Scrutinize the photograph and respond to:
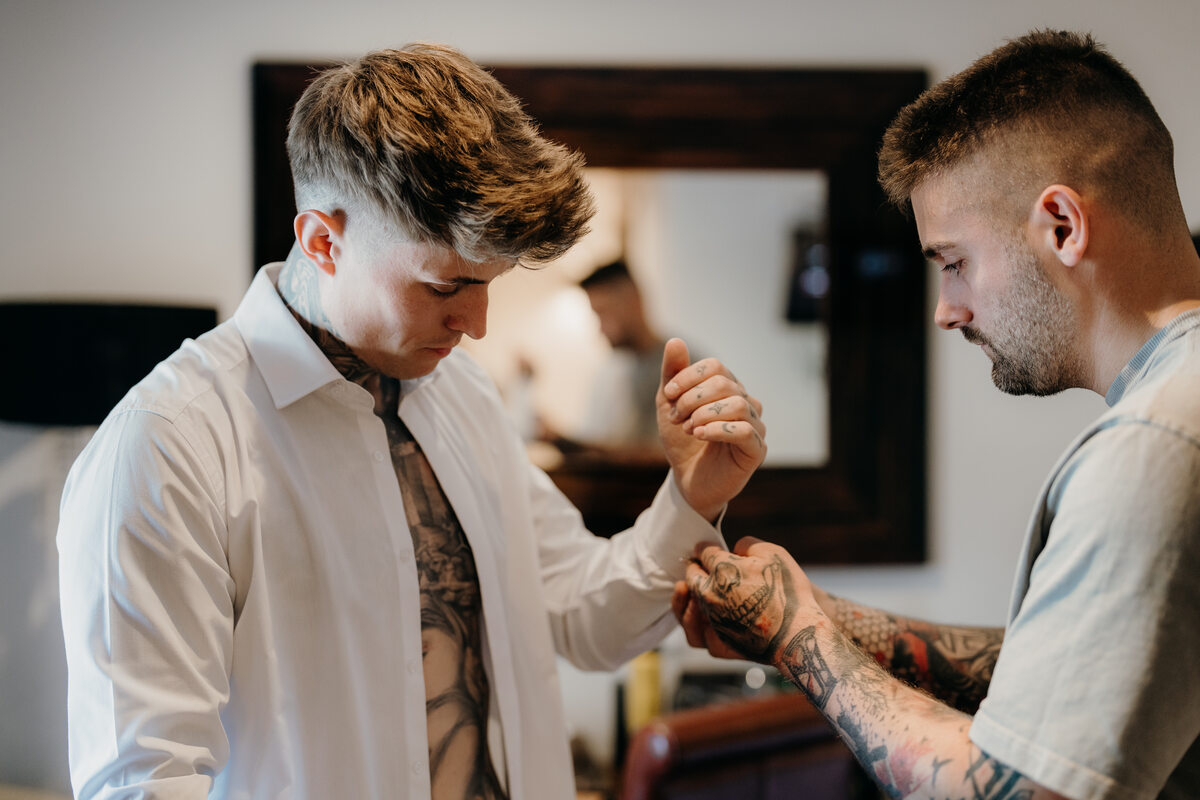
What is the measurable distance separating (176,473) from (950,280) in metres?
1.04

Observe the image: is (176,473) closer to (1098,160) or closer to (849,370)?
(1098,160)

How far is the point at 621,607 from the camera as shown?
1616 millimetres

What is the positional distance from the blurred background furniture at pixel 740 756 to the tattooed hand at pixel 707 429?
0.51 metres

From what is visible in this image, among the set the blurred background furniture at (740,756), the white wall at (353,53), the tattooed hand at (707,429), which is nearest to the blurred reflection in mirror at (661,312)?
the white wall at (353,53)

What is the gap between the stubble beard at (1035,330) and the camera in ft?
3.77

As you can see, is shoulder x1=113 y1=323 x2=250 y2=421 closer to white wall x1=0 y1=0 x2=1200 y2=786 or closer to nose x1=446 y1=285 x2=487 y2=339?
nose x1=446 y1=285 x2=487 y2=339

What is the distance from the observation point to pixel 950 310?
4.21ft

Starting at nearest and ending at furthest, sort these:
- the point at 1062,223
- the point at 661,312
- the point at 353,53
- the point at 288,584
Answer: the point at 1062,223 < the point at 288,584 < the point at 353,53 < the point at 661,312

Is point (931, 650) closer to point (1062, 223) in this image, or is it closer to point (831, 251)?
point (1062, 223)

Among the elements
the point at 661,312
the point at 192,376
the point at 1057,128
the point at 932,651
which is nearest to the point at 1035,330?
the point at 1057,128

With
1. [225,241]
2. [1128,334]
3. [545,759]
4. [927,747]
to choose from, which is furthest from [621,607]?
[225,241]

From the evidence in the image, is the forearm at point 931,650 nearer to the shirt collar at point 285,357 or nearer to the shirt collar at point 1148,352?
the shirt collar at point 1148,352

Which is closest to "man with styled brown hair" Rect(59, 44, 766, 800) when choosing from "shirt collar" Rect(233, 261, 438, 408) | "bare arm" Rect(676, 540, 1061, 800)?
"shirt collar" Rect(233, 261, 438, 408)

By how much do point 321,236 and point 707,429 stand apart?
2.07 feet
